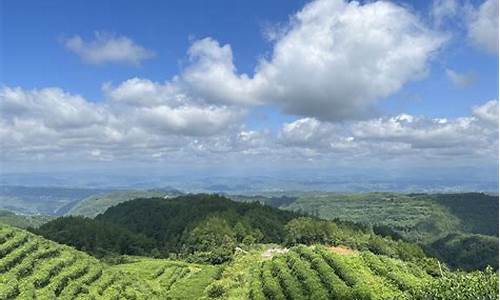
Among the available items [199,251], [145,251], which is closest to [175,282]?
[199,251]

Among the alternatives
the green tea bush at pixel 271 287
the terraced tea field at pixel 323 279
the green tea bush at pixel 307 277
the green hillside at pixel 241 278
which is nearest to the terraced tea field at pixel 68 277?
the green hillside at pixel 241 278

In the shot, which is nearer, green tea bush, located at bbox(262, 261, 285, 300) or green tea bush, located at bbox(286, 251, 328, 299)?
green tea bush, located at bbox(286, 251, 328, 299)

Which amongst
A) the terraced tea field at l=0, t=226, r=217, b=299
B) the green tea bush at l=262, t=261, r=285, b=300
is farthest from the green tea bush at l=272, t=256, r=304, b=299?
the terraced tea field at l=0, t=226, r=217, b=299

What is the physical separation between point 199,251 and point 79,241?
133ft

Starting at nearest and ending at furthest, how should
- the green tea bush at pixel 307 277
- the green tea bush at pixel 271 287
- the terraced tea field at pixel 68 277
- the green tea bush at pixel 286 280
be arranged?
the green tea bush at pixel 307 277 → the green tea bush at pixel 286 280 → the green tea bush at pixel 271 287 → the terraced tea field at pixel 68 277

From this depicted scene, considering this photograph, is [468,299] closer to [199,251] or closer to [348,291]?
[348,291]

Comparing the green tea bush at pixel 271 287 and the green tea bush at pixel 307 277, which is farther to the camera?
the green tea bush at pixel 271 287

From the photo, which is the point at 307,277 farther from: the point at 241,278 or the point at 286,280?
the point at 241,278

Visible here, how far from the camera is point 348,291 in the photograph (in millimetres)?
67625

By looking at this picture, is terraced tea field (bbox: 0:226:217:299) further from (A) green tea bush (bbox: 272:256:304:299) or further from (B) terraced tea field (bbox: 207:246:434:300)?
(A) green tea bush (bbox: 272:256:304:299)

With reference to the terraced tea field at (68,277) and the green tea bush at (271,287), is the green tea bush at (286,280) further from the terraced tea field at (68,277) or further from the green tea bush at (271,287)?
the terraced tea field at (68,277)

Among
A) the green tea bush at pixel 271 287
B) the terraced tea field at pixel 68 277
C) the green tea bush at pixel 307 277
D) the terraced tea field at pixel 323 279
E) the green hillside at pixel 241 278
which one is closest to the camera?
the green hillside at pixel 241 278

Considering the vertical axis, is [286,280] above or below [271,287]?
above

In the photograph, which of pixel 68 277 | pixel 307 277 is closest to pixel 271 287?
pixel 307 277
